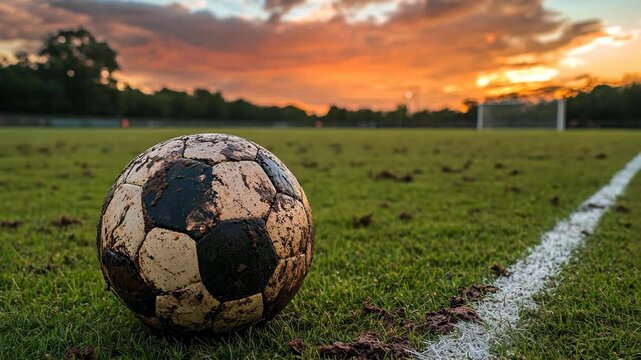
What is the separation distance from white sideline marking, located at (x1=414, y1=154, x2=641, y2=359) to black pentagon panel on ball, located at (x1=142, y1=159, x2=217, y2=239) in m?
1.17

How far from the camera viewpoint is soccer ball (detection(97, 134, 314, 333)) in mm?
2035

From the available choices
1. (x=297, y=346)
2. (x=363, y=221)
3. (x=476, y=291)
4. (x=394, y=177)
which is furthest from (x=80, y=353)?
(x=394, y=177)

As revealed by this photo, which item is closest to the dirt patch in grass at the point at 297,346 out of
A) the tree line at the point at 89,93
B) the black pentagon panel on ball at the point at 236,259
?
the black pentagon panel on ball at the point at 236,259

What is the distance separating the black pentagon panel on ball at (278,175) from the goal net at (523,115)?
6637 centimetres

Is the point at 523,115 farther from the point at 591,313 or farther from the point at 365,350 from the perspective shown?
the point at 365,350

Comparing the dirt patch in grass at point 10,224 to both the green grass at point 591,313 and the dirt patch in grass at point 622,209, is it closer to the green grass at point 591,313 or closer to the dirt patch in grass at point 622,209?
the green grass at point 591,313

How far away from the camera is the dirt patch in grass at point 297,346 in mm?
2153

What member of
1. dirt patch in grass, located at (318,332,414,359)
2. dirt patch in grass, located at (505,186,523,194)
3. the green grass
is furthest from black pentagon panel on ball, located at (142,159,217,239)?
dirt patch in grass, located at (505,186,523,194)

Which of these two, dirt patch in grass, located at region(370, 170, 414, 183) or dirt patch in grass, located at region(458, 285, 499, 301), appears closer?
dirt patch in grass, located at region(458, 285, 499, 301)

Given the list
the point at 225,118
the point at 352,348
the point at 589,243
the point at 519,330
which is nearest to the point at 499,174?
the point at 589,243

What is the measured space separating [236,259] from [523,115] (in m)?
69.5

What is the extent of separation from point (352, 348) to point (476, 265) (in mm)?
1688

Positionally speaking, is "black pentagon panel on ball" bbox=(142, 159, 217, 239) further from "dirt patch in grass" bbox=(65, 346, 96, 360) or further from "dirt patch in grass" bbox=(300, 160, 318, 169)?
"dirt patch in grass" bbox=(300, 160, 318, 169)

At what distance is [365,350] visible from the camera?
7.07 feet
